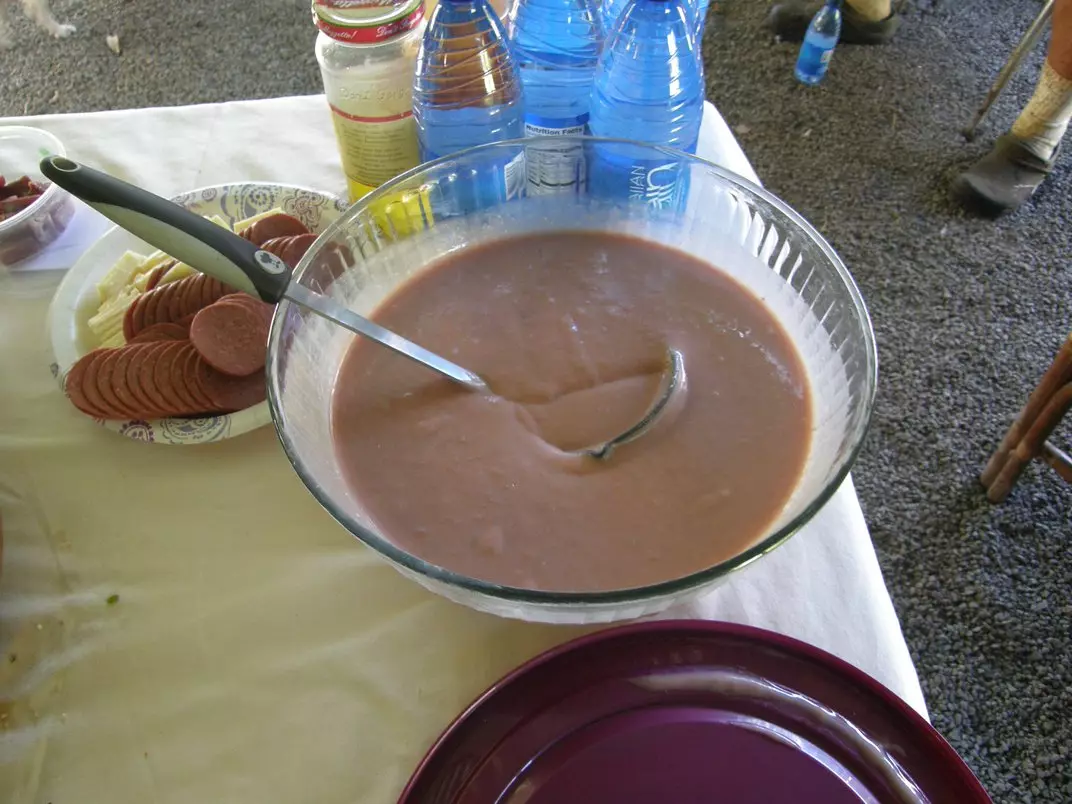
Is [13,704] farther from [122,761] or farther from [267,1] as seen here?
[267,1]

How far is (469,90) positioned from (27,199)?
1.99 feet

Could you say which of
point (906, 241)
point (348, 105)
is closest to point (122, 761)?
point (348, 105)

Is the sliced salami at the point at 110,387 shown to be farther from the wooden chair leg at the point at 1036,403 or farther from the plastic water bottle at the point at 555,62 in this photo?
the wooden chair leg at the point at 1036,403

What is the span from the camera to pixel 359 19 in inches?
30.6

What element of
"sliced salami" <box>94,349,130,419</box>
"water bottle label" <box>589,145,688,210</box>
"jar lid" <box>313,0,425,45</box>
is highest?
"jar lid" <box>313,0,425,45</box>

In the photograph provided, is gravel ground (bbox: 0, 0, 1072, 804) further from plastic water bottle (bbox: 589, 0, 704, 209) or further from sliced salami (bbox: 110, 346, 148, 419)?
sliced salami (bbox: 110, 346, 148, 419)

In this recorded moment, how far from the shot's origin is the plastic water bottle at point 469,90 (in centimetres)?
79

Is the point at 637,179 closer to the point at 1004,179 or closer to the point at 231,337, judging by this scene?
the point at 231,337

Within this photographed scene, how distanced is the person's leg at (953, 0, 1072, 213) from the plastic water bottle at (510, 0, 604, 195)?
65.5 inches

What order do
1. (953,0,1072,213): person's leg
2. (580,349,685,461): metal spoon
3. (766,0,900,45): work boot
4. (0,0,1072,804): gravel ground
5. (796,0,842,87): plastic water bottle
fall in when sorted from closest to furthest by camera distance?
1. (580,349,685,461): metal spoon
2. (0,0,1072,804): gravel ground
3. (953,0,1072,213): person's leg
4. (796,0,842,87): plastic water bottle
5. (766,0,900,45): work boot

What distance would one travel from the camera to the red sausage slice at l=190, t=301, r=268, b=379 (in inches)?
29.9

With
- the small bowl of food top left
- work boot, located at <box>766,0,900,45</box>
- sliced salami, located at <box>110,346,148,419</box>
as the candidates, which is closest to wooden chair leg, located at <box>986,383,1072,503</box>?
sliced salami, located at <box>110,346,148,419</box>

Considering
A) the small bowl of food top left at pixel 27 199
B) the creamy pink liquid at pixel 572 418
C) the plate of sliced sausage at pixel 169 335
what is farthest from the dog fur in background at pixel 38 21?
the creamy pink liquid at pixel 572 418

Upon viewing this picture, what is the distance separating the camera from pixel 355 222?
0.79 meters
